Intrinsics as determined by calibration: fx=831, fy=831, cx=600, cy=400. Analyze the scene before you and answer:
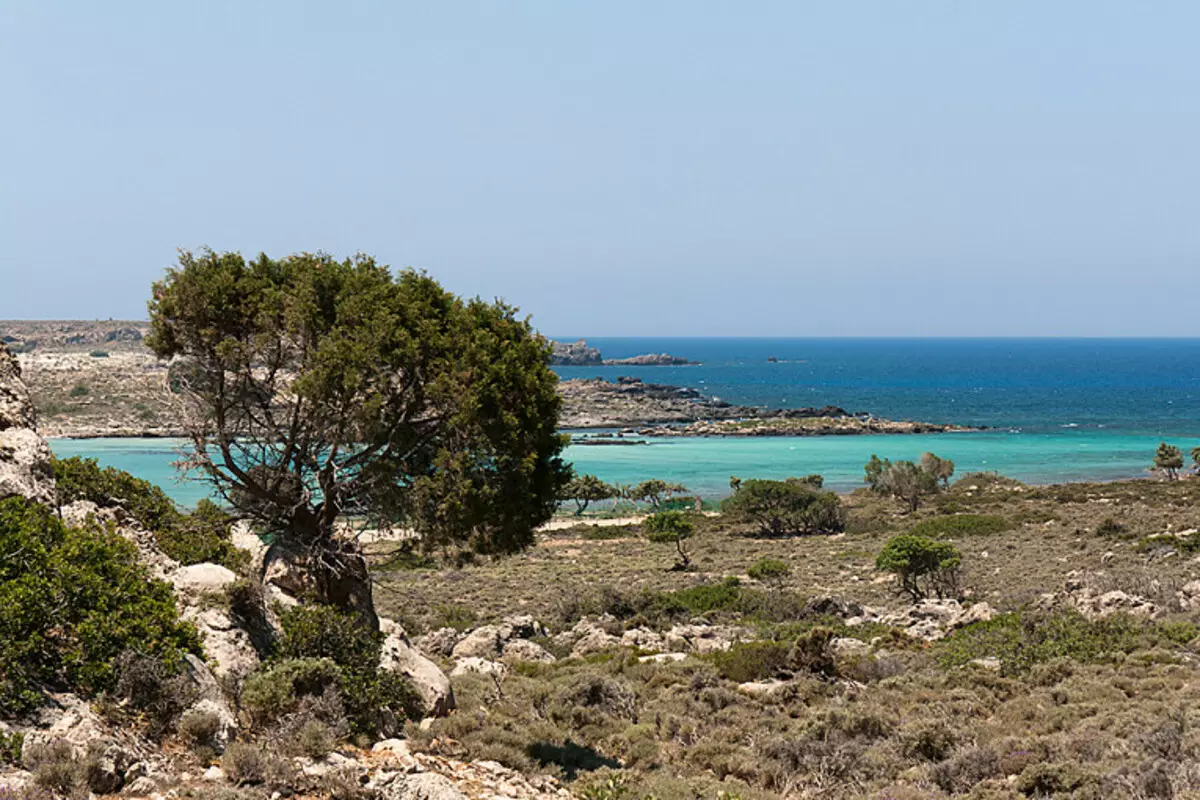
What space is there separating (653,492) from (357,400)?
5788cm

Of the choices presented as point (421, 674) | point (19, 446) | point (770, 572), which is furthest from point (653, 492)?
point (19, 446)

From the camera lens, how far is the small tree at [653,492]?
222 feet

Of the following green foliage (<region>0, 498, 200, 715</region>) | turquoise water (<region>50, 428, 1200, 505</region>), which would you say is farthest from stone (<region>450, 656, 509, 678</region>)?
turquoise water (<region>50, 428, 1200, 505</region>)

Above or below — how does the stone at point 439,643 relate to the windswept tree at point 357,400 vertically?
below

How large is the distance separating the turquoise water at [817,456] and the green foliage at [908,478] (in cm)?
1283

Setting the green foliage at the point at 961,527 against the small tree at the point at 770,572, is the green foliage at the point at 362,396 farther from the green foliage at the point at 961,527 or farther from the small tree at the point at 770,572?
the green foliage at the point at 961,527

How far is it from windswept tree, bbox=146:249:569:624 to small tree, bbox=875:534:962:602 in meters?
19.6

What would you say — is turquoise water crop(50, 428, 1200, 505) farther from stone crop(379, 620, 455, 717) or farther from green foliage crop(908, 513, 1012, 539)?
stone crop(379, 620, 455, 717)

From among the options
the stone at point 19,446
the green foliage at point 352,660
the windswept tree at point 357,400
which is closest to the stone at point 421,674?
the green foliage at point 352,660

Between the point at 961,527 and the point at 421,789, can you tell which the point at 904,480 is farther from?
the point at 421,789

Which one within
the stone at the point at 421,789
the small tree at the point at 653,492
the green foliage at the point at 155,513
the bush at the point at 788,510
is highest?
the green foliage at the point at 155,513

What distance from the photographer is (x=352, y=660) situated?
34.9 feet

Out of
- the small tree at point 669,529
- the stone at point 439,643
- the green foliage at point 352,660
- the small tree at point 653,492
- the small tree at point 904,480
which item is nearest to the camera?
the green foliage at point 352,660

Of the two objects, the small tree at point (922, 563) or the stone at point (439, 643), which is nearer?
the stone at point (439, 643)
